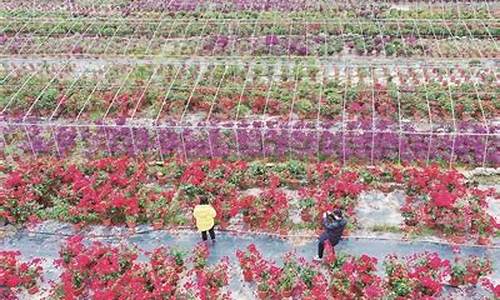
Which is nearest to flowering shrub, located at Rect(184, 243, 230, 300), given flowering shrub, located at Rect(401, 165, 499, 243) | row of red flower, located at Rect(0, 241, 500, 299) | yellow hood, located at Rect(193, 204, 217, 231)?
row of red flower, located at Rect(0, 241, 500, 299)

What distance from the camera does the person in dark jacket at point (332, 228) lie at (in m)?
13.1

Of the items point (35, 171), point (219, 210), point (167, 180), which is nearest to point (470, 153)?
point (219, 210)

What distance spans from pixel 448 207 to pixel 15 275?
407 inches

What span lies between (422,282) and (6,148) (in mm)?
13437

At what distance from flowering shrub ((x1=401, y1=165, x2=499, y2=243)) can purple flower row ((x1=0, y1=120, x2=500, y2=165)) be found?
6.05ft

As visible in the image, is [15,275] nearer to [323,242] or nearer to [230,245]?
[230,245]

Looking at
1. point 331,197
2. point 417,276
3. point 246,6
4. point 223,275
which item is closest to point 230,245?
point 223,275

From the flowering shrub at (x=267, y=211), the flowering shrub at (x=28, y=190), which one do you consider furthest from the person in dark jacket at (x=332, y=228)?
the flowering shrub at (x=28, y=190)

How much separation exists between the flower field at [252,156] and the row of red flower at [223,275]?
0.04m

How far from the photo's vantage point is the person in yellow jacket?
13.6 metres

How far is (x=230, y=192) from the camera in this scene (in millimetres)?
15461

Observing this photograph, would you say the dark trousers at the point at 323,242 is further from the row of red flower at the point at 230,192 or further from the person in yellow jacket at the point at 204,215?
the person in yellow jacket at the point at 204,215

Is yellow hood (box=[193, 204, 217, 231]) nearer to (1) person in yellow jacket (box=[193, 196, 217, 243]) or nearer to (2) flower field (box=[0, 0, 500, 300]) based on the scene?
(1) person in yellow jacket (box=[193, 196, 217, 243])

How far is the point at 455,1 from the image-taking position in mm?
28562
